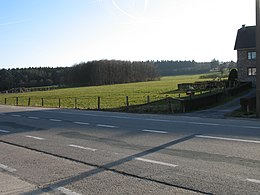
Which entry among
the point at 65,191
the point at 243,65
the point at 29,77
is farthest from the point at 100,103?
the point at 29,77

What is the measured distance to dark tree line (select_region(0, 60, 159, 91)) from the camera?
149250mm

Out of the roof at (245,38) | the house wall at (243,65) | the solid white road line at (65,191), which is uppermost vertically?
the roof at (245,38)

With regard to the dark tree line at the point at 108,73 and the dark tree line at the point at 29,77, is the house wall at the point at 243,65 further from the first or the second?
the dark tree line at the point at 29,77

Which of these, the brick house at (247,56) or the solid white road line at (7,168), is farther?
the brick house at (247,56)

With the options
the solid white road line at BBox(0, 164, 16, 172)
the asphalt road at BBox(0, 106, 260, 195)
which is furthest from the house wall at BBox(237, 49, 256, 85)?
the solid white road line at BBox(0, 164, 16, 172)

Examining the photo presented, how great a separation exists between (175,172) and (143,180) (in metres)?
0.77

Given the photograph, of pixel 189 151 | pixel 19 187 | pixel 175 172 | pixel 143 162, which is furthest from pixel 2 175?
pixel 189 151

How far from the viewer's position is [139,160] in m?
7.70

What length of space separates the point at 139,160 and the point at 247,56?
4712cm

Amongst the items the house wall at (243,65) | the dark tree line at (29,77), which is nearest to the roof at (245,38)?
the house wall at (243,65)

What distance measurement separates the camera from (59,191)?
18.7 ft

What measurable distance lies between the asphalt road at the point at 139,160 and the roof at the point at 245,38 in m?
41.7

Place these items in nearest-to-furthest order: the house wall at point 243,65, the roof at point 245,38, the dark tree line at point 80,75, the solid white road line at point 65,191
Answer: the solid white road line at point 65,191
the house wall at point 243,65
the roof at point 245,38
the dark tree line at point 80,75

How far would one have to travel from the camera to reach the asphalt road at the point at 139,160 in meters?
5.78
